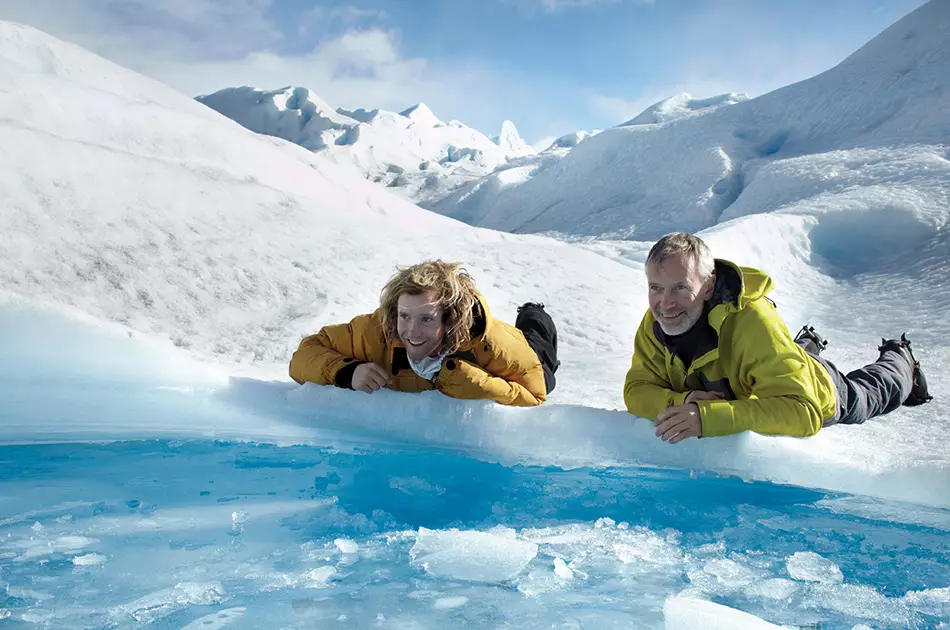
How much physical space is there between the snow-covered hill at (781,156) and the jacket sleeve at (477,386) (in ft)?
20.4

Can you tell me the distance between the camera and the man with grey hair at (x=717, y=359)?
213 cm

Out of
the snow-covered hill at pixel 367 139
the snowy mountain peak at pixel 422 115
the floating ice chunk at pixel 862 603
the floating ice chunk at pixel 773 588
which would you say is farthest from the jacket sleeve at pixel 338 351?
the snowy mountain peak at pixel 422 115

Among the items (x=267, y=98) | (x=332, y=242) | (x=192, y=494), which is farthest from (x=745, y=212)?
(x=267, y=98)

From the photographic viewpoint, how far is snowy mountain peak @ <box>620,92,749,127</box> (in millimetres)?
25234

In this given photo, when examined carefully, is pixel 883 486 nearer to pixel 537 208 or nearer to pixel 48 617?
pixel 48 617

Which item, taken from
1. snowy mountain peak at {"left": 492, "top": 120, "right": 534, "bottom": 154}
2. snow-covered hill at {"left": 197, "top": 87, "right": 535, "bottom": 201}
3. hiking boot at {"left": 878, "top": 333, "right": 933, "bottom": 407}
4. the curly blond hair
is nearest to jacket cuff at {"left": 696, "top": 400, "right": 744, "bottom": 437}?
the curly blond hair

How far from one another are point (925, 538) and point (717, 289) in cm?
87

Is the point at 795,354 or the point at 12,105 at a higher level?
the point at 12,105

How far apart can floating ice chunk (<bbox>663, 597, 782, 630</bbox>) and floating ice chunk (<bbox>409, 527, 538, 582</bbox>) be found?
1.21 feet

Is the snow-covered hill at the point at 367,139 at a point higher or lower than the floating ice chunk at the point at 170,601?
higher

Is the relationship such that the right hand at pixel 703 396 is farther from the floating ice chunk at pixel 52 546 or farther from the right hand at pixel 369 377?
the floating ice chunk at pixel 52 546

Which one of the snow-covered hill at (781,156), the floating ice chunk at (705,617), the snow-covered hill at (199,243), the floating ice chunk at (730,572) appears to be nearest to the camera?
the floating ice chunk at (705,617)

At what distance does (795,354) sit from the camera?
2154 millimetres

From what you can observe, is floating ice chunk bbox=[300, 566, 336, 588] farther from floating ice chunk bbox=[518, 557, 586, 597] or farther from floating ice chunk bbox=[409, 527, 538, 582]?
floating ice chunk bbox=[518, 557, 586, 597]
